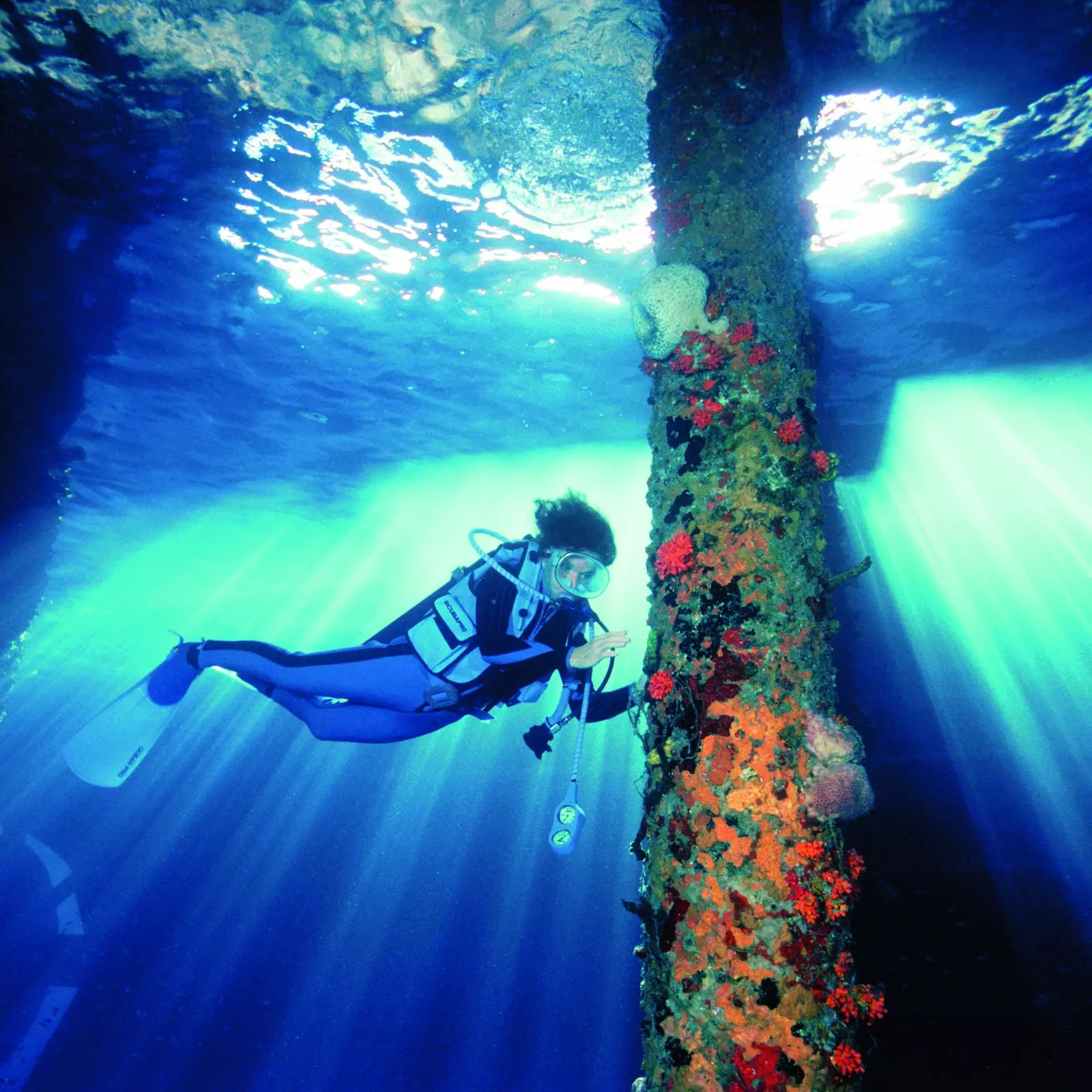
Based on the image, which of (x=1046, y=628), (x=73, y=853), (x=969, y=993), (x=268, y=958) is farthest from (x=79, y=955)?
(x=1046, y=628)

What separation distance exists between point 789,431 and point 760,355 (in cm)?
58

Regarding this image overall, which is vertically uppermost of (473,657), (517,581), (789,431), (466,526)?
(466,526)

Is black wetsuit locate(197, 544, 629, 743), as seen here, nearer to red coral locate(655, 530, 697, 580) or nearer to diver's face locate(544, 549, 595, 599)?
diver's face locate(544, 549, 595, 599)

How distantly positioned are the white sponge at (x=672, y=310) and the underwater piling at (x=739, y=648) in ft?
0.04

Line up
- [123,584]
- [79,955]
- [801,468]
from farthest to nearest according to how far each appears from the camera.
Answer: [123,584] < [79,955] < [801,468]

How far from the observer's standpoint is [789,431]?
3.00m

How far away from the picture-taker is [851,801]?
88.3 inches

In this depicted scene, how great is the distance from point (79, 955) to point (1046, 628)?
54.5 metres

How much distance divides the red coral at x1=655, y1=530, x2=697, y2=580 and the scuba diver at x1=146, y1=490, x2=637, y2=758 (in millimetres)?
1039

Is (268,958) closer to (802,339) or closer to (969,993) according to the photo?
(969,993)

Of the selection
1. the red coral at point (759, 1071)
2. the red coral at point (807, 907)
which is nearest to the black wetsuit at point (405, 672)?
the red coral at point (807, 907)

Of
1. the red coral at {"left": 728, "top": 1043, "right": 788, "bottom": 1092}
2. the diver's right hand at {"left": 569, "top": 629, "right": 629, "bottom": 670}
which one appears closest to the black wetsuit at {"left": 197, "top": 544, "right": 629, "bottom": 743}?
the diver's right hand at {"left": 569, "top": 629, "right": 629, "bottom": 670}

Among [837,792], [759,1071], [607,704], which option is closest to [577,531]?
[607,704]

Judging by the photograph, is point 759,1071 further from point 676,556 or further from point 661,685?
point 676,556
